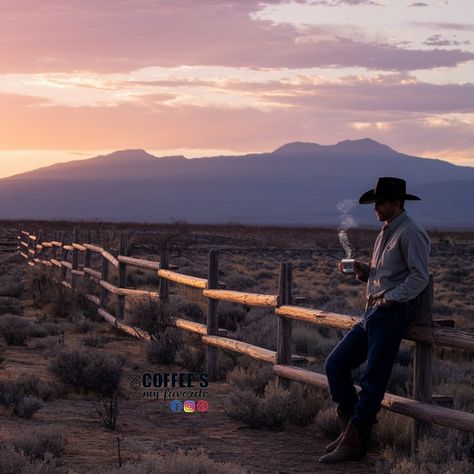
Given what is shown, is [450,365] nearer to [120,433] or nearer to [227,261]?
[120,433]

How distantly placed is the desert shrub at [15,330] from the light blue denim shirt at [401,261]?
24.5 feet

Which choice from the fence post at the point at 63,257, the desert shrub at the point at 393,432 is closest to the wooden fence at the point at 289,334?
the desert shrub at the point at 393,432

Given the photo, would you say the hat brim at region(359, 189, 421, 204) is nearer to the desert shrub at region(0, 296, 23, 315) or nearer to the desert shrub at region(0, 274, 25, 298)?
the desert shrub at region(0, 296, 23, 315)

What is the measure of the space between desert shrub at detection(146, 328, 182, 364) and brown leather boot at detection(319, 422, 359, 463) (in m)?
4.62

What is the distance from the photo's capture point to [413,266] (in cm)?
614

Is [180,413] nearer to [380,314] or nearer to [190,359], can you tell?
[190,359]

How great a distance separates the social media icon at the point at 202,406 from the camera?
866 centimetres

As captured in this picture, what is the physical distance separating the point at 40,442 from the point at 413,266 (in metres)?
2.85

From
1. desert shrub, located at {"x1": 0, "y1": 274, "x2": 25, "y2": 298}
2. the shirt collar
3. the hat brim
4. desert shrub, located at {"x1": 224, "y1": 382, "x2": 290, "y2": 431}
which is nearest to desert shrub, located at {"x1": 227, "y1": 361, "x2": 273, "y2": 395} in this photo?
desert shrub, located at {"x1": 224, "y1": 382, "x2": 290, "y2": 431}

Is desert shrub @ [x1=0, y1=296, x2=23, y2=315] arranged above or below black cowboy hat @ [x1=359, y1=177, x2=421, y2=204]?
below

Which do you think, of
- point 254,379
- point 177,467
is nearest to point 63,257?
point 254,379

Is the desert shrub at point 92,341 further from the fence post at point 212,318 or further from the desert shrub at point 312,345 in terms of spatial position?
the desert shrub at point 312,345

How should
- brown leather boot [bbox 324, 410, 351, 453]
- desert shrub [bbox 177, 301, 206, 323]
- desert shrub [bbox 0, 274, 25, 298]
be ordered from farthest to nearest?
desert shrub [bbox 0, 274, 25, 298] < desert shrub [bbox 177, 301, 206, 323] < brown leather boot [bbox 324, 410, 351, 453]

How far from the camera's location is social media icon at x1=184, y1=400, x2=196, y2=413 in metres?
8.61
